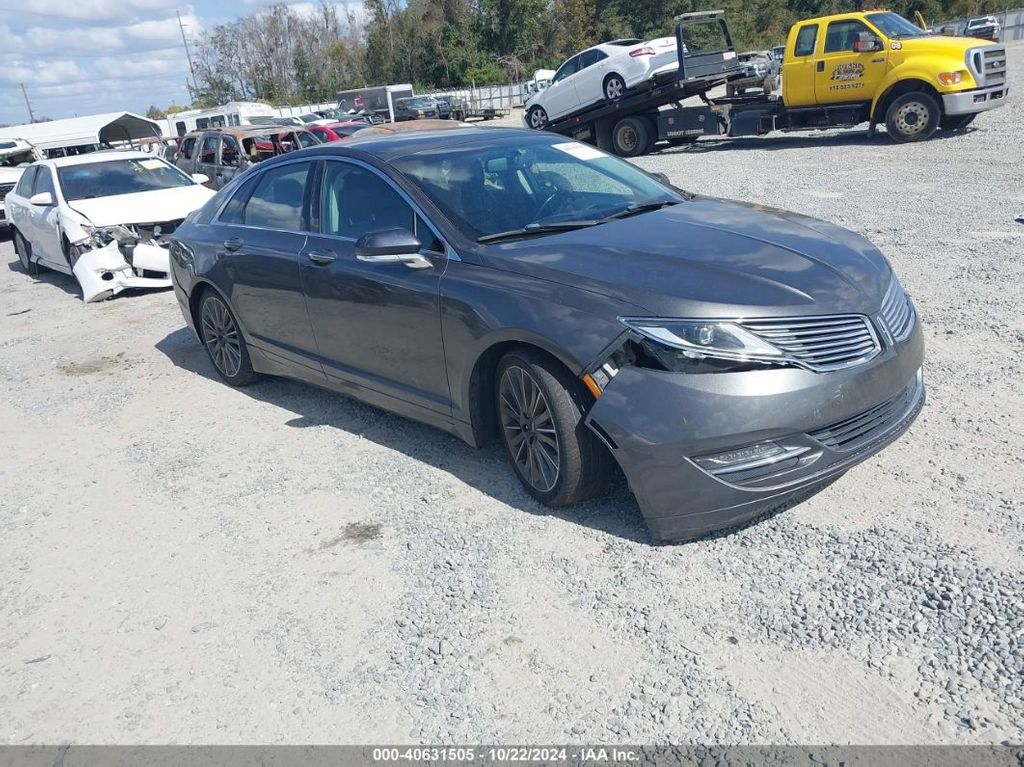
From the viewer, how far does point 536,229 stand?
4.14 metres

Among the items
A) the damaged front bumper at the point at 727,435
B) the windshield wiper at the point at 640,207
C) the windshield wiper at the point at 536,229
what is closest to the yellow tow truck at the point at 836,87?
the windshield wiper at the point at 640,207

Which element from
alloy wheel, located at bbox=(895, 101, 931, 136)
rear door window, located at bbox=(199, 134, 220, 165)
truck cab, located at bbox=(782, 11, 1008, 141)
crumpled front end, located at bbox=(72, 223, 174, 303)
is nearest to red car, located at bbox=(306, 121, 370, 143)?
rear door window, located at bbox=(199, 134, 220, 165)

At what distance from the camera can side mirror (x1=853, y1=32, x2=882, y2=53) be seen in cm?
1446

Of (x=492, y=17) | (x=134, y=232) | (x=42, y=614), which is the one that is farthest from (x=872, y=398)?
(x=492, y=17)

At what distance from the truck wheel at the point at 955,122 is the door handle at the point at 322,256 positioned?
1370 centimetres

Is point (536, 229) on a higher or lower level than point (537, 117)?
higher

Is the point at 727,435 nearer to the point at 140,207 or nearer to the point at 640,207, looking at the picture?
the point at 640,207

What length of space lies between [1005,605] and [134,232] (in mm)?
9692

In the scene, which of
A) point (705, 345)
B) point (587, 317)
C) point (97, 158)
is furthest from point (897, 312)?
point (97, 158)

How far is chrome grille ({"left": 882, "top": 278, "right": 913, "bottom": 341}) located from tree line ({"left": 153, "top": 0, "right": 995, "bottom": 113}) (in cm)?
5265

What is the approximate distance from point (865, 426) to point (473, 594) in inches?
68.8

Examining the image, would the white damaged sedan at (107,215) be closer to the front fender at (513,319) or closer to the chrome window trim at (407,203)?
the chrome window trim at (407,203)

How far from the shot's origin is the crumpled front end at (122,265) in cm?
956

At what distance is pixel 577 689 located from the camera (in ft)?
9.12
